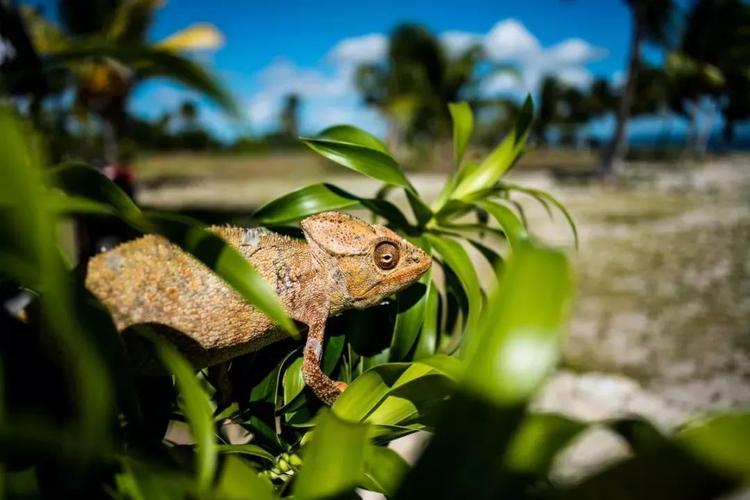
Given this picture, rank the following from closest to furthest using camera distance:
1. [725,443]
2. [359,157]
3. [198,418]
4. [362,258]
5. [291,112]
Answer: [725,443] < [198,418] < [362,258] < [359,157] < [291,112]

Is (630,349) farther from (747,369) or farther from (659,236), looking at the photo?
(659,236)

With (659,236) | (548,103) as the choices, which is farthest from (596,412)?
(548,103)

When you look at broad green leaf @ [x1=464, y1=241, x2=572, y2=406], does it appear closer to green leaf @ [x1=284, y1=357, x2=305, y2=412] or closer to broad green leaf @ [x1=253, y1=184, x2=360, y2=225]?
green leaf @ [x1=284, y1=357, x2=305, y2=412]

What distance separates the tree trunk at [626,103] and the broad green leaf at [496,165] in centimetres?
1620

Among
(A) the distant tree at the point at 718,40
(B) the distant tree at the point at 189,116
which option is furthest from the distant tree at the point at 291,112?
(A) the distant tree at the point at 718,40

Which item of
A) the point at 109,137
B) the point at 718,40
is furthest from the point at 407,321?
the point at 718,40

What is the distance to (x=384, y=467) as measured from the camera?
20.8 inches

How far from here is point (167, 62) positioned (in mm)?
558

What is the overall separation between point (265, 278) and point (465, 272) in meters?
0.39

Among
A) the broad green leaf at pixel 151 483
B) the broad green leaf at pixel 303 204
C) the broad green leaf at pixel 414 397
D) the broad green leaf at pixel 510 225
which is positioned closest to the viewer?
the broad green leaf at pixel 151 483

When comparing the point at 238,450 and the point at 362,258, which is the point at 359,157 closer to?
the point at 362,258

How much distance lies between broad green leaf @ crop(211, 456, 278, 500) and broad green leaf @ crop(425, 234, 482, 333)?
19.1 inches

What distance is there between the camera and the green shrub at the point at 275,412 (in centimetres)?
33

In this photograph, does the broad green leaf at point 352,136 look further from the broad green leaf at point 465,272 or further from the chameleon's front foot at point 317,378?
the chameleon's front foot at point 317,378
